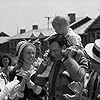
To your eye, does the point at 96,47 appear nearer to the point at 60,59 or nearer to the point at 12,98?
the point at 60,59

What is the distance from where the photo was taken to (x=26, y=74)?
395cm

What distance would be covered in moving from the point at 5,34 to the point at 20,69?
297 feet

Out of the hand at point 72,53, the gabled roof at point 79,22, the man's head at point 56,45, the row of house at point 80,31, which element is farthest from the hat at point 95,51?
the gabled roof at point 79,22

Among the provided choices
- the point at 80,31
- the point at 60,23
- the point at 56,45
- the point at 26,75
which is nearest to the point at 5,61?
the point at 26,75

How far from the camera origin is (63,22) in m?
3.77

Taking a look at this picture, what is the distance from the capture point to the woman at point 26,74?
13.2ft

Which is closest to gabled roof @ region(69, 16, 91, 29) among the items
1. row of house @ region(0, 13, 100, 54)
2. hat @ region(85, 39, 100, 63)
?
row of house @ region(0, 13, 100, 54)

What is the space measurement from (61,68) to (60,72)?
2.0 inches

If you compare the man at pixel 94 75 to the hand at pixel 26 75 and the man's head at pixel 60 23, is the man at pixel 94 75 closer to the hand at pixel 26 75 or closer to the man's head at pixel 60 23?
the man's head at pixel 60 23

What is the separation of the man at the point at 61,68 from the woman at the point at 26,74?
0.26 metres

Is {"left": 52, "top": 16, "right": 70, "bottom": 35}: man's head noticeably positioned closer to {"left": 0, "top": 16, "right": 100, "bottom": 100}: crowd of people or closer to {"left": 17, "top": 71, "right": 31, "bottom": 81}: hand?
{"left": 0, "top": 16, "right": 100, "bottom": 100}: crowd of people

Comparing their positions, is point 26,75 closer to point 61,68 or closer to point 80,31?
point 61,68

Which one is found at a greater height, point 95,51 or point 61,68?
point 95,51

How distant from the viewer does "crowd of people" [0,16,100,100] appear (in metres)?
3.13
